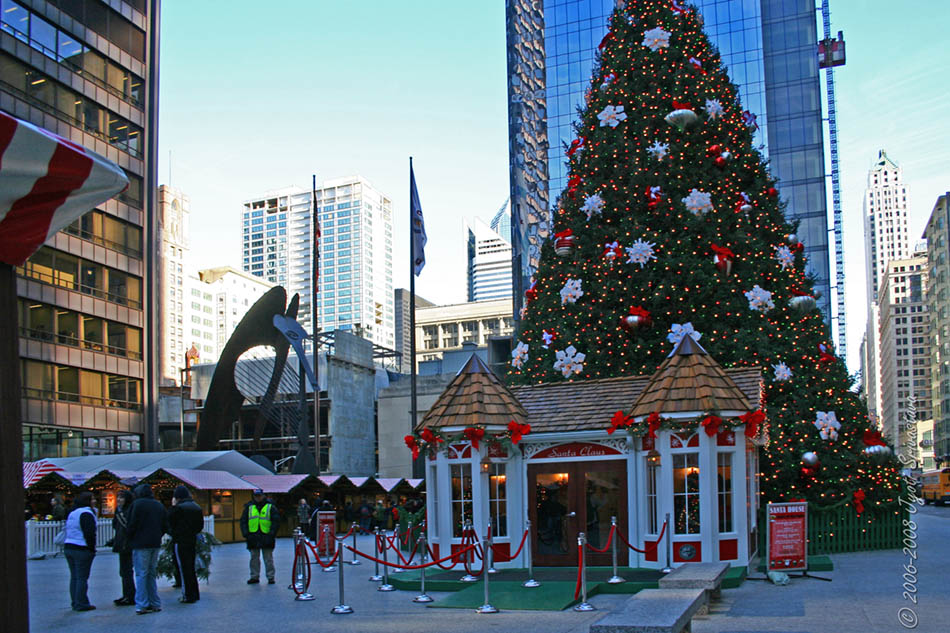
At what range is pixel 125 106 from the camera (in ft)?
166

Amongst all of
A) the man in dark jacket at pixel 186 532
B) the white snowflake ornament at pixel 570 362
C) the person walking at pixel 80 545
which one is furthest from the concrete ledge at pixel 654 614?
the white snowflake ornament at pixel 570 362

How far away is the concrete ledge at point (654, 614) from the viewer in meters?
7.96

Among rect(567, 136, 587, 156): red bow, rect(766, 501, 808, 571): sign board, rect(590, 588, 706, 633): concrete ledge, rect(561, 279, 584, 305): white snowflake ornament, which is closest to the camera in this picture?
rect(590, 588, 706, 633): concrete ledge

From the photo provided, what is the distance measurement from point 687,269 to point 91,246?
35143mm

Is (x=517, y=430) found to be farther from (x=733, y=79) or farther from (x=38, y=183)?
(x=733, y=79)

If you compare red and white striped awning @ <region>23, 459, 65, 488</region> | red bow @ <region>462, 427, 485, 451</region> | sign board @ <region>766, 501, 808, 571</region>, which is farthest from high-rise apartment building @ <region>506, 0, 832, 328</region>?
sign board @ <region>766, 501, 808, 571</region>

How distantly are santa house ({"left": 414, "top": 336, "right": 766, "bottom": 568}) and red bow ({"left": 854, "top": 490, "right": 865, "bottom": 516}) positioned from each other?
138 inches

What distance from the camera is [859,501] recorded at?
20828 millimetres

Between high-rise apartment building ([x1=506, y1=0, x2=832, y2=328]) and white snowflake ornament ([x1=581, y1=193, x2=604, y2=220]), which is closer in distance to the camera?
white snowflake ornament ([x1=581, y1=193, x2=604, y2=220])

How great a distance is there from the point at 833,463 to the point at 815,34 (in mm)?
57280

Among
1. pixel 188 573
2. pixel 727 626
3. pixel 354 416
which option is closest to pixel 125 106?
pixel 354 416

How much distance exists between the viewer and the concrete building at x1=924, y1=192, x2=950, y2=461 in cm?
10031

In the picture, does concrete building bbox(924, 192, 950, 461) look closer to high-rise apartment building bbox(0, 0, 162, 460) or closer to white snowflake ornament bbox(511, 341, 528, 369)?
high-rise apartment building bbox(0, 0, 162, 460)

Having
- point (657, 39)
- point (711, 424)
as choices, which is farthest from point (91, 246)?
point (711, 424)
